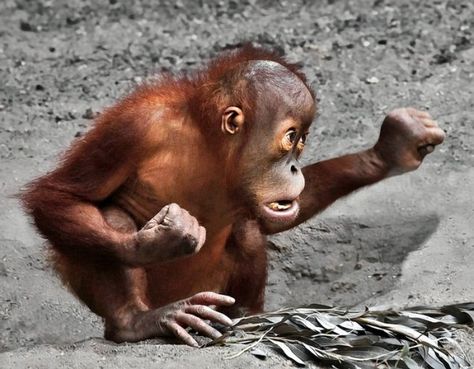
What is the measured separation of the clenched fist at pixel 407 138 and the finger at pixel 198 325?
1.28 meters

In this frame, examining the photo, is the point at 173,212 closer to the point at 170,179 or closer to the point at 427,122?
the point at 170,179

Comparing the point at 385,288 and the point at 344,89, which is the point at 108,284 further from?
the point at 344,89

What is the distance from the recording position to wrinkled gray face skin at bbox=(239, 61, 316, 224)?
12.9 feet

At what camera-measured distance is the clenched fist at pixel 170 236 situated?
11.9 feet

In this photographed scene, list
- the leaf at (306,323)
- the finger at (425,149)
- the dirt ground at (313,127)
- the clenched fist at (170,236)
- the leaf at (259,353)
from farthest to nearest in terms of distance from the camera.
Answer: the finger at (425,149) → the dirt ground at (313,127) → the leaf at (306,323) → the clenched fist at (170,236) → the leaf at (259,353)

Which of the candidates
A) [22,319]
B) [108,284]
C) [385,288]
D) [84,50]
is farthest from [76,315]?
[84,50]

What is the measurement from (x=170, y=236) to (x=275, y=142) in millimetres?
530

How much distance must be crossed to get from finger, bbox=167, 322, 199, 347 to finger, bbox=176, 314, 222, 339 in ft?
0.08

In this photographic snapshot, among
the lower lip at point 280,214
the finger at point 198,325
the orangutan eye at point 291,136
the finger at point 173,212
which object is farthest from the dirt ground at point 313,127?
the orangutan eye at point 291,136

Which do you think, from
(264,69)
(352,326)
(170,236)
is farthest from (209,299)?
(264,69)

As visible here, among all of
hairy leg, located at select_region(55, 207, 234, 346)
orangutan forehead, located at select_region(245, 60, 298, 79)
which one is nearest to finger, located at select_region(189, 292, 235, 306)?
hairy leg, located at select_region(55, 207, 234, 346)

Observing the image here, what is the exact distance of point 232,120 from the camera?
398cm

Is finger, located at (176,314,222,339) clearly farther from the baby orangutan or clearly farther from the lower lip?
the lower lip

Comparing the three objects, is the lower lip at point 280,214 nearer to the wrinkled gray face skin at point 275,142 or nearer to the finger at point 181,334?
the wrinkled gray face skin at point 275,142
